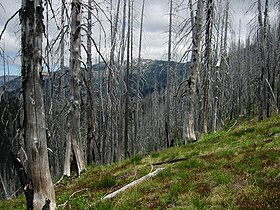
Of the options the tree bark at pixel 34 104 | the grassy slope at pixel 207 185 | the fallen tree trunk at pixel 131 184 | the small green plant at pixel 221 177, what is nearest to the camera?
the tree bark at pixel 34 104

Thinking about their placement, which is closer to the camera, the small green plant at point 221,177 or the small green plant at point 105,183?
the small green plant at point 221,177

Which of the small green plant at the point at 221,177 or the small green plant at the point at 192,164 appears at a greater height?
the small green plant at the point at 221,177

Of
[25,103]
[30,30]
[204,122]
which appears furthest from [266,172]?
[204,122]

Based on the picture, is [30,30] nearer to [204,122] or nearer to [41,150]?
[41,150]

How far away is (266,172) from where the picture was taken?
22.2 feet

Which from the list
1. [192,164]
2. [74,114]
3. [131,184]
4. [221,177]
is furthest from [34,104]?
[74,114]

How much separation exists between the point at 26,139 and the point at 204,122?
12.8 meters

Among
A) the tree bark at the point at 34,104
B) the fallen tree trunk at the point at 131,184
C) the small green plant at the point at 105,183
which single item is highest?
the tree bark at the point at 34,104

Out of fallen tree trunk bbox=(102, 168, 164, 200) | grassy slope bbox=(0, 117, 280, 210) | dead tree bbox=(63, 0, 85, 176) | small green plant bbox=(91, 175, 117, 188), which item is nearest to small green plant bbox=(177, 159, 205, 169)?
grassy slope bbox=(0, 117, 280, 210)

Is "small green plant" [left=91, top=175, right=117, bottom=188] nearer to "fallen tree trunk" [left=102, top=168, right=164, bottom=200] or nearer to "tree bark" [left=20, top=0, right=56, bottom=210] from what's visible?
"fallen tree trunk" [left=102, top=168, right=164, bottom=200]

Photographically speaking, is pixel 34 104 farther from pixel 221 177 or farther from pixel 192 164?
pixel 192 164

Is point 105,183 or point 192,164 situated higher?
point 192,164

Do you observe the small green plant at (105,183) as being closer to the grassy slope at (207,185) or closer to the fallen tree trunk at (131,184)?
the grassy slope at (207,185)

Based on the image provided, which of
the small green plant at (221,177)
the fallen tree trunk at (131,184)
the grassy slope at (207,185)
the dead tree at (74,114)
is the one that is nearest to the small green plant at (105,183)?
the grassy slope at (207,185)
